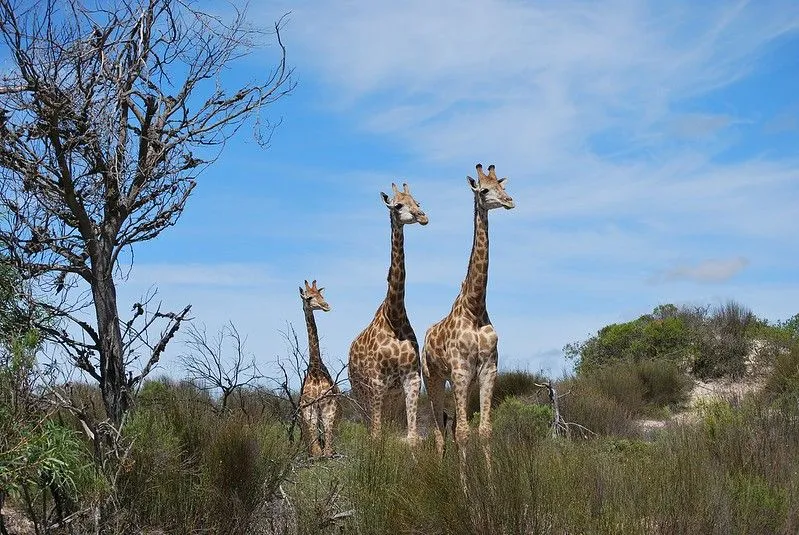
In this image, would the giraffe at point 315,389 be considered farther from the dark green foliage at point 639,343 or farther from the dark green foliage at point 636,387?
the dark green foliage at point 639,343

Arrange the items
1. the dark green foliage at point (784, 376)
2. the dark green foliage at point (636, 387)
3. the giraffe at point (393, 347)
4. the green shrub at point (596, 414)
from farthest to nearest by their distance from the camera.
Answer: the dark green foliage at point (636, 387), the dark green foliage at point (784, 376), the green shrub at point (596, 414), the giraffe at point (393, 347)

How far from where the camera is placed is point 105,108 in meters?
9.58

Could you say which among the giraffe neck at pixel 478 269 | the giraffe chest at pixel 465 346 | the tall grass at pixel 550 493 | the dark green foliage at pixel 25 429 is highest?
the giraffe neck at pixel 478 269

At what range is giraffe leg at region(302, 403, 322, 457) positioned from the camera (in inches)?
440

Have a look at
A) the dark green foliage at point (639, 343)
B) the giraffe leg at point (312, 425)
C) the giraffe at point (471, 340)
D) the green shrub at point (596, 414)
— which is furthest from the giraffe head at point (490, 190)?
the dark green foliage at point (639, 343)

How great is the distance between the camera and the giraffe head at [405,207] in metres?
11.0

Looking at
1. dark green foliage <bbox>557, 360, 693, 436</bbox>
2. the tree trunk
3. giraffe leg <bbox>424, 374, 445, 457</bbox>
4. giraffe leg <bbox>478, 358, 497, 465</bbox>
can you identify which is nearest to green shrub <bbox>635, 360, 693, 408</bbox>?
dark green foliage <bbox>557, 360, 693, 436</bbox>

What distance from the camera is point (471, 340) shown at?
412 inches

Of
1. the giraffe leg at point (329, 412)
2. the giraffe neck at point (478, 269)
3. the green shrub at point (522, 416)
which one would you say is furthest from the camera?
the green shrub at point (522, 416)

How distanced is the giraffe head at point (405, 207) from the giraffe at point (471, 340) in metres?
0.60

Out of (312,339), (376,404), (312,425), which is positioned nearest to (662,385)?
(312,339)

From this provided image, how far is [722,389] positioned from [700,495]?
1486 cm

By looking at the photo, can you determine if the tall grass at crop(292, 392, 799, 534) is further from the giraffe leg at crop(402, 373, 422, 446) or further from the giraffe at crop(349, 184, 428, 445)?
the giraffe at crop(349, 184, 428, 445)

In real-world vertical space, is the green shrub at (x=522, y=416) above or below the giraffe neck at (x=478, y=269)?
below
